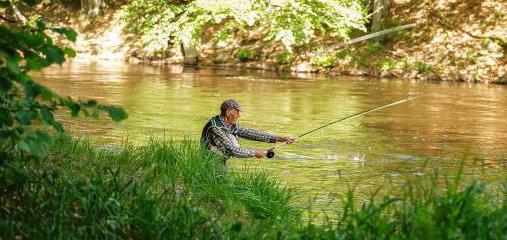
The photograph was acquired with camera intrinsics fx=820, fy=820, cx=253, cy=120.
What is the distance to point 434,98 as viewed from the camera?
22.8 meters

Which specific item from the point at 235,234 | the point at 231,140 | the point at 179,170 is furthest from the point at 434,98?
the point at 235,234

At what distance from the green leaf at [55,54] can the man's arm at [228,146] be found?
474 cm

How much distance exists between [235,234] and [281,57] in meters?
28.4

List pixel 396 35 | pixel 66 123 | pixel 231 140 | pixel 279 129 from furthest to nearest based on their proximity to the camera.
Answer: pixel 396 35 < pixel 279 129 < pixel 66 123 < pixel 231 140

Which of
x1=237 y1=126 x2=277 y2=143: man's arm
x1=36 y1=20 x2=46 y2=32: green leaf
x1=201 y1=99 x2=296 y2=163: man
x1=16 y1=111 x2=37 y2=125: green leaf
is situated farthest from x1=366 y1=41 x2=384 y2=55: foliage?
x1=16 y1=111 x2=37 y2=125: green leaf

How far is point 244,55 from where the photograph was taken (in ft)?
113

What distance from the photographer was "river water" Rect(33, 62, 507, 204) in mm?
11867

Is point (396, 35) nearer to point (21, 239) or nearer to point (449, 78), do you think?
point (449, 78)

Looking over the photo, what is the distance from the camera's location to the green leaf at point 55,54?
15.2ft

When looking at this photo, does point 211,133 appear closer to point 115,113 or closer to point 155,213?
point 155,213

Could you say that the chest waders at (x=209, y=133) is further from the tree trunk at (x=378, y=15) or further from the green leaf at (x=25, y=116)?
the tree trunk at (x=378, y=15)

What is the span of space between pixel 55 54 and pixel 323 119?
13494 mm

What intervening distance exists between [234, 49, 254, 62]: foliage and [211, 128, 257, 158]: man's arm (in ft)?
82.5

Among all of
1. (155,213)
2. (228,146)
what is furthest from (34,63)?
(228,146)
